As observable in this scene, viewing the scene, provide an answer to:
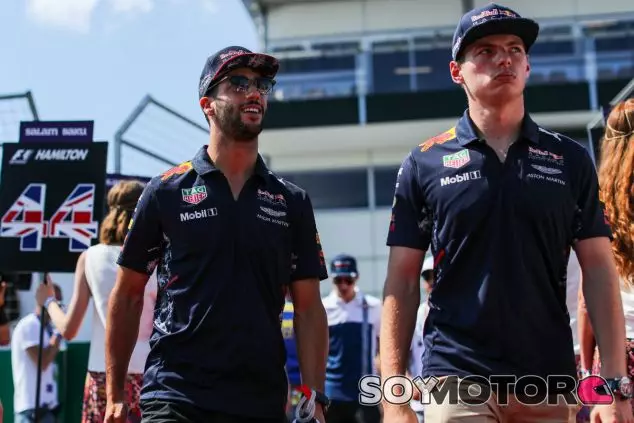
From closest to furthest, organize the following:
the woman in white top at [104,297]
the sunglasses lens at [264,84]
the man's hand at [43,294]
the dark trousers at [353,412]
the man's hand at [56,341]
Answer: the sunglasses lens at [264,84], the woman in white top at [104,297], the man's hand at [43,294], the man's hand at [56,341], the dark trousers at [353,412]

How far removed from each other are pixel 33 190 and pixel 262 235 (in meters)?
3.94

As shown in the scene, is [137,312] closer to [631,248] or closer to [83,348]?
[631,248]

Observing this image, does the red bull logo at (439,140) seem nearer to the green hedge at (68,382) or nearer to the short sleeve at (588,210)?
the short sleeve at (588,210)

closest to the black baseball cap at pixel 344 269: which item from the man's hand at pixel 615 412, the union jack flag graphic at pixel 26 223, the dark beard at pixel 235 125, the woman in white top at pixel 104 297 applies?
the union jack flag graphic at pixel 26 223

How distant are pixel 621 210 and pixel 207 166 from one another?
184 cm

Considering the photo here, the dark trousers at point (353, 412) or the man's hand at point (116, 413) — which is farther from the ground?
the man's hand at point (116, 413)

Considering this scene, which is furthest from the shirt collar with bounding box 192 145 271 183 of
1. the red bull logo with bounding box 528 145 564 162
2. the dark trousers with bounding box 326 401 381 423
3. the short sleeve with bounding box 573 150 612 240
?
the dark trousers with bounding box 326 401 381 423

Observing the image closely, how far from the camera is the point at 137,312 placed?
404cm

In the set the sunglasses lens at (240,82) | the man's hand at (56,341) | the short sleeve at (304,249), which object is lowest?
the man's hand at (56,341)

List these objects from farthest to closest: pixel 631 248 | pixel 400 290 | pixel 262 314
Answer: pixel 631 248, pixel 262 314, pixel 400 290

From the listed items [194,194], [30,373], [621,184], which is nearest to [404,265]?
[194,194]

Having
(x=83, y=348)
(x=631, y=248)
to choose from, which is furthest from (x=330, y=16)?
(x=631, y=248)

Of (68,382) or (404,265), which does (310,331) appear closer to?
(404,265)

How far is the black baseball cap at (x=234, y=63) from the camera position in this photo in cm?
398
